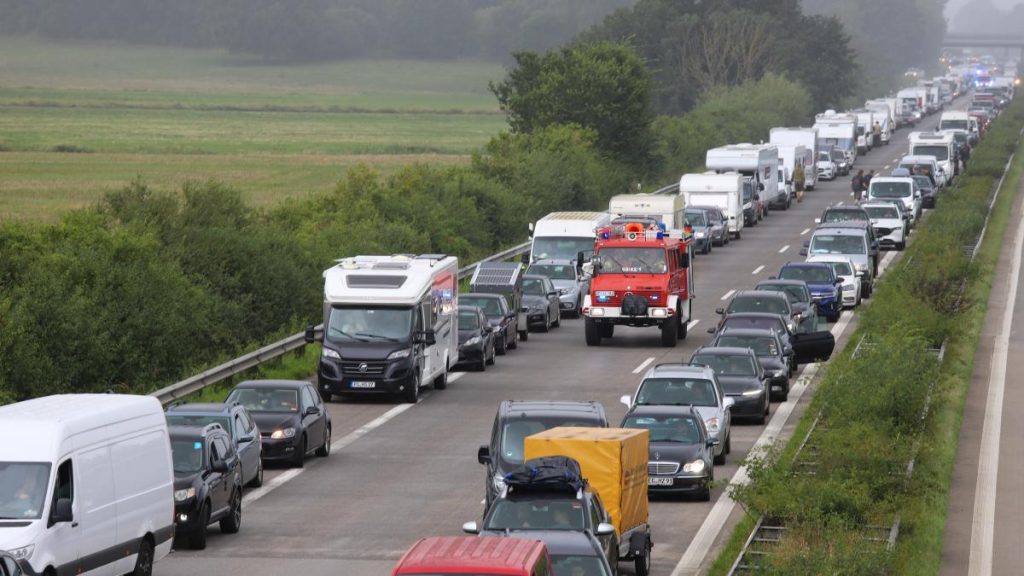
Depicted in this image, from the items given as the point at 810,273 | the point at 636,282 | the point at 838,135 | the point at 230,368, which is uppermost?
the point at 636,282

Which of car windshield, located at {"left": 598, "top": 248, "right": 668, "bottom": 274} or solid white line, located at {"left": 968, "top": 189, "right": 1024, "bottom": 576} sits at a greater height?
car windshield, located at {"left": 598, "top": 248, "right": 668, "bottom": 274}

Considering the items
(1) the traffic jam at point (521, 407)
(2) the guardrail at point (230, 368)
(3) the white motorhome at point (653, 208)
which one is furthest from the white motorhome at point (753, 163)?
(2) the guardrail at point (230, 368)

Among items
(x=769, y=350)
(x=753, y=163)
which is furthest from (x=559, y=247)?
(x=753, y=163)

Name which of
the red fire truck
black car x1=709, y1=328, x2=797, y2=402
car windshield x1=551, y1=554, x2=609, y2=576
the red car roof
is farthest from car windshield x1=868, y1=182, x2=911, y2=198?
the red car roof

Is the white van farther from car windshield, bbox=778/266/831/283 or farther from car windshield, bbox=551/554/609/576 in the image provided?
car windshield, bbox=778/266/831/283

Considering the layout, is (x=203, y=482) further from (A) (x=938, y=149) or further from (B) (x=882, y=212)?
(A) (x=938, y=149)

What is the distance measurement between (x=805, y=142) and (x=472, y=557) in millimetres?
80694

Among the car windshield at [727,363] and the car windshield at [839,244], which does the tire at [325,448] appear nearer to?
the car windshield at [727,363]

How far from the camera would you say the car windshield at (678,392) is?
1212 inches

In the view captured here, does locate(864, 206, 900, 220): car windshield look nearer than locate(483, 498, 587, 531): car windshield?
No

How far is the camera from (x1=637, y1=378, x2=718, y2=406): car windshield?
3078 cm

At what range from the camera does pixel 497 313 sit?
46.2 meters

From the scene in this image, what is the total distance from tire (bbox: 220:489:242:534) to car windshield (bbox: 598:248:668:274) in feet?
69.1

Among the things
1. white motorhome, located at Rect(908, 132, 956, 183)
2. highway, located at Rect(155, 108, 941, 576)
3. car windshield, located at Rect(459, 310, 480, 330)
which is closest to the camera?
highway, located at Rect(155, 108, 941, 576)
